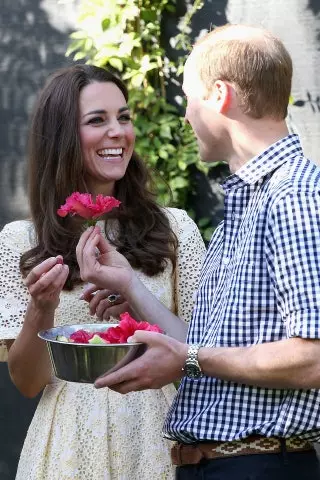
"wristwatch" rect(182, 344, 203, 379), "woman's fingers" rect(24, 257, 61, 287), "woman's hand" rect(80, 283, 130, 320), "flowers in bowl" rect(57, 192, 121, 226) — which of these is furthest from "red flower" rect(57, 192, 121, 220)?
"wristwatch" rect(182, 344, 203, 379)

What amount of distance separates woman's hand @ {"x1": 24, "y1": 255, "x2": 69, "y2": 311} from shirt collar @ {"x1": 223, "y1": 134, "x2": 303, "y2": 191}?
703 millimetres

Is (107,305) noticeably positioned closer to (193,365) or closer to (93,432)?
(93,432)

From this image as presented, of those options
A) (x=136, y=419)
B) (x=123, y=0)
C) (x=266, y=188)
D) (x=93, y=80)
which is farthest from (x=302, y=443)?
Answer: (x=123, y=0)

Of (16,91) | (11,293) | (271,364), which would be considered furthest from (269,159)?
(16,91)

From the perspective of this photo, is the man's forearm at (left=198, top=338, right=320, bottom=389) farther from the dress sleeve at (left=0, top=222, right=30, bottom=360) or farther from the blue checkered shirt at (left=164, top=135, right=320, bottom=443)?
the dress sleeve at (left=0, top=222, right=30, bottom=360)

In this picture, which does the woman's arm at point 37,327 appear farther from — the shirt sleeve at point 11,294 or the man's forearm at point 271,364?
the man's forearm at point 271,364

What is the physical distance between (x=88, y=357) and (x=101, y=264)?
476 millimetres

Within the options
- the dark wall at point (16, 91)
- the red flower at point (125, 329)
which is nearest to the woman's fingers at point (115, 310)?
the red flower at point (125, 329)

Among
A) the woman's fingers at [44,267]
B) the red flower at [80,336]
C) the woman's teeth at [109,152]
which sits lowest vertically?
the red flower at [80,336]

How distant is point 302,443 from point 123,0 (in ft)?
10.5

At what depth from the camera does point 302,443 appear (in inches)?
95.2

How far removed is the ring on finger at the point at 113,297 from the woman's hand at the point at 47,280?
0.51 feet

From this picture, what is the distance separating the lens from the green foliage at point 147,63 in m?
5.09

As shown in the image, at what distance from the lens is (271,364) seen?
7.26ft
